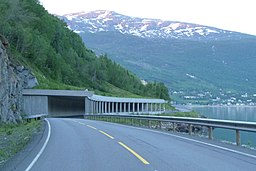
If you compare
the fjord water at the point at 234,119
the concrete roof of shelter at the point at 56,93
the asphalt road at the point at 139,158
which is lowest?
the fjord water at the point at 234,119

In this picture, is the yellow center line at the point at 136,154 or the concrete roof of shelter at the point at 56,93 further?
the concrete roof of shelter at the point at 56,93

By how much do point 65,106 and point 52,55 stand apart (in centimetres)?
→ 1308

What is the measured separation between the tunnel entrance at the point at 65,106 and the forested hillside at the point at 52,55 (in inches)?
136

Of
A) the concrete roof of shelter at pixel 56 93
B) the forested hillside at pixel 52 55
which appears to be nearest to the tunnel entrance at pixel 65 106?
the forested hillside at pixel 52 55

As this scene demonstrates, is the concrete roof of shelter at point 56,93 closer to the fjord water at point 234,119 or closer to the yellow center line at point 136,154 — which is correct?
the fjord water at point 234,119

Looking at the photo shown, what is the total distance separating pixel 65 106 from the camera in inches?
3514

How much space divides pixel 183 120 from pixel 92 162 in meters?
11.6

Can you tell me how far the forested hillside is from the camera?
249 feet

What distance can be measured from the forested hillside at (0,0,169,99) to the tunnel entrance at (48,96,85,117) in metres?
3.46

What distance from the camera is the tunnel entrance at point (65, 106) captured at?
84000 mm

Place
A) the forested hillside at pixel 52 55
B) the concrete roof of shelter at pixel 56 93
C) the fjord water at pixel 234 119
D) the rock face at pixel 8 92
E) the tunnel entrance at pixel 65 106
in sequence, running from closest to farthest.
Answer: the fjord water at pixel 234 119 → the rock face at pixel 8 92 → the concrete roof of shelter at pixel 56 93 → the forested hillside at pixel 52 55 → the tunnel entrance at pixel 65 106

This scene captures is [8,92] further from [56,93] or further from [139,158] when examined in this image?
[56,93]

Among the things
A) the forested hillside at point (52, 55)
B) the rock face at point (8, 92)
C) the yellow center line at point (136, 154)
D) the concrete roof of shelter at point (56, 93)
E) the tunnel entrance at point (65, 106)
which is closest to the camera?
the yellow center line at point (136, 154)

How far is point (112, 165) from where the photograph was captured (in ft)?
36.5
